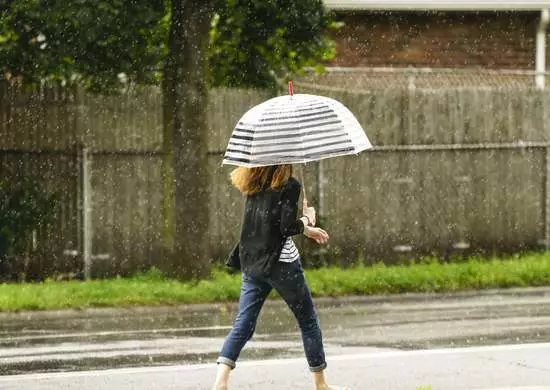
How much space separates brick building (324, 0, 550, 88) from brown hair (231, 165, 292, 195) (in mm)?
16711

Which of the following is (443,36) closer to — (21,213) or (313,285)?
(21,213)

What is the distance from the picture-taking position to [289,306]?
7.62m

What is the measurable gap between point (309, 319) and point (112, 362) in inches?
86.6

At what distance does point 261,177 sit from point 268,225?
0.29 m

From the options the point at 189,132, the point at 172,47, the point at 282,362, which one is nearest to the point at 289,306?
the point at 282,362

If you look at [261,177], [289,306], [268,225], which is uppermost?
[261,177]

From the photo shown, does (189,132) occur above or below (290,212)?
above

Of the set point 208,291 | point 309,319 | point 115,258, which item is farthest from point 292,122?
point 115,258

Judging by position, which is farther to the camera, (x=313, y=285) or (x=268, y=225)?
(x=313, y=285)

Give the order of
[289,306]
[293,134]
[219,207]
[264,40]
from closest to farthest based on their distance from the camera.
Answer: [293,134] < [289,306] < [264,40] < [219,207]

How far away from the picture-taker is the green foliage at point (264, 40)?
1498 centimetres

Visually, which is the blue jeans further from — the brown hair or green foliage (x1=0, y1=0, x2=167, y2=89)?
green foliage (x1=0, y1=0, x2=167, y2=89)

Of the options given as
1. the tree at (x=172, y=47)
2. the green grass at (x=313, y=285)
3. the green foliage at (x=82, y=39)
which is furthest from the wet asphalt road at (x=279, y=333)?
the green foliage at (x=82, y=39)

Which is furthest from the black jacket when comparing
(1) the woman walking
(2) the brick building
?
(2) the brick building
